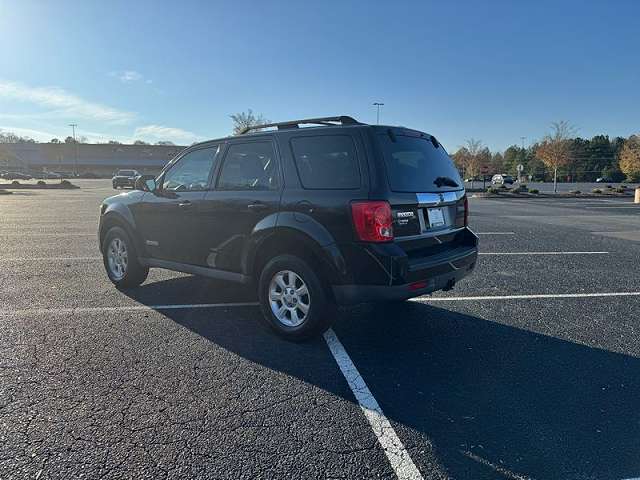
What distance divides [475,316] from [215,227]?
301 centimetres

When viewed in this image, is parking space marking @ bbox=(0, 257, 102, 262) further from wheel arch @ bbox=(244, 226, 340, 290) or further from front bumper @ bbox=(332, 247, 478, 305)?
front bumper @ bbox=(332, 247, 478, 305)

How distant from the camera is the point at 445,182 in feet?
14.6

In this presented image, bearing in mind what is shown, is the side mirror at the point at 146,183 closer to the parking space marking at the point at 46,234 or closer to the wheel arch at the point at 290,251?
A: the wheel arch at the point at 290,251

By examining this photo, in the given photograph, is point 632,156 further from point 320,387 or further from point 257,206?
point 320,387

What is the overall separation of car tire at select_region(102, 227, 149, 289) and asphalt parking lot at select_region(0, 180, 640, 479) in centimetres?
23

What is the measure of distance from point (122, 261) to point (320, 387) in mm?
3820

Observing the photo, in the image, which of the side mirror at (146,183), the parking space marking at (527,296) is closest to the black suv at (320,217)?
the side mirror at (146,183)

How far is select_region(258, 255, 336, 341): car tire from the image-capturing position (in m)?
3.92

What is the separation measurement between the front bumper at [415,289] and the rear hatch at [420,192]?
153 mm

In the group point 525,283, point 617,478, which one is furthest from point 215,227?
point 525,283

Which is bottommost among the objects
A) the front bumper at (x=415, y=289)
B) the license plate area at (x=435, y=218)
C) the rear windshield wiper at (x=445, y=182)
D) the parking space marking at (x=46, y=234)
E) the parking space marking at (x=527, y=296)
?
the parking space marking at (x=527, y=296)

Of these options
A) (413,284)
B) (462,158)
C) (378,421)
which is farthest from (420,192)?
(462,158)

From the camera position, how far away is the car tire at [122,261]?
19.0 feet

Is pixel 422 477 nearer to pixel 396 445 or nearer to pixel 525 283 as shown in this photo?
pixel 396 445
